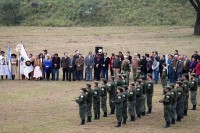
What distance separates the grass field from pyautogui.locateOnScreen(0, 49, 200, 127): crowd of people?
0.62 m

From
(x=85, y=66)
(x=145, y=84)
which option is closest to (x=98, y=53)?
(x=85, y=66)

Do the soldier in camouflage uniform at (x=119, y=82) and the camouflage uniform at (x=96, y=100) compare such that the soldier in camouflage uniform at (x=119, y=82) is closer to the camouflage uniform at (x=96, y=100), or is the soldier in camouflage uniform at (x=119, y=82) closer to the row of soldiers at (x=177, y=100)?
the camouflage uniform at (x=96, y=100)

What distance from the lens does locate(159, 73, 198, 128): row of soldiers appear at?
2222cm

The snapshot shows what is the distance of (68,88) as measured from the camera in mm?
31359

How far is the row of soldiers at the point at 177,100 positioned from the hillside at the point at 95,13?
1374 inches

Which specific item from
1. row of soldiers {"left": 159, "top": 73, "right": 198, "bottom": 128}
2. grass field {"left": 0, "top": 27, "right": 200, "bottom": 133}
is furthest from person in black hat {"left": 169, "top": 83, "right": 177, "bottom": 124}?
grass field {"left": 0, "top": 27, "right": 200, "bottom": 133}

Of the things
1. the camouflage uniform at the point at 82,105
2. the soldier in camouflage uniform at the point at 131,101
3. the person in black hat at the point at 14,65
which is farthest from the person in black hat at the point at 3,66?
the soldier in camouflage uniform at the point at 131,101

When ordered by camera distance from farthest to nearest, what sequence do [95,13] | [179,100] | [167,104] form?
1. [95,13]
2. [179,100]
3. [167,104]

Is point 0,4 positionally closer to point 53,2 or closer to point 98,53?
point 53,2

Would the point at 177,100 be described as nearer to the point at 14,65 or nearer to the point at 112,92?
the point at 112,92

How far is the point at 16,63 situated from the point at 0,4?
32257 mm

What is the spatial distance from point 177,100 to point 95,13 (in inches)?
1618

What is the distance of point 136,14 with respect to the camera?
6191cm

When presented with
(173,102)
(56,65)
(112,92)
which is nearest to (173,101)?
(173,102)
